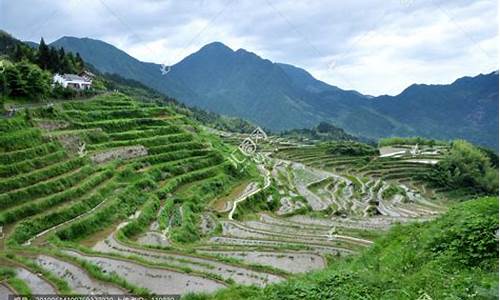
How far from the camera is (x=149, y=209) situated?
24.6 metres

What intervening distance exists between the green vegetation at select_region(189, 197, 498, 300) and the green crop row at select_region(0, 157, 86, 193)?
14.3 meters

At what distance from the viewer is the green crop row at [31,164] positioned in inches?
825

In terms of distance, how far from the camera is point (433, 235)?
379 inches

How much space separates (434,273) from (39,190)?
18.4m

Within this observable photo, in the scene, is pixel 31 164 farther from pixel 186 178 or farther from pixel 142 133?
pixel 142 133

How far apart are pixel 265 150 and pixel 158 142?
39232mm

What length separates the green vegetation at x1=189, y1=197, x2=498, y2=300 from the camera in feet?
23.2

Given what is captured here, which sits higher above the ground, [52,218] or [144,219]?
[52,218]

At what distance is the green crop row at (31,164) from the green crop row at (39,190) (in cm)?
136

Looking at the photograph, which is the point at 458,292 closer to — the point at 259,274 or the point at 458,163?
the point at 259,274

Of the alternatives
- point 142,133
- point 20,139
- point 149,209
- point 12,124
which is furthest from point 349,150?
point 20,139

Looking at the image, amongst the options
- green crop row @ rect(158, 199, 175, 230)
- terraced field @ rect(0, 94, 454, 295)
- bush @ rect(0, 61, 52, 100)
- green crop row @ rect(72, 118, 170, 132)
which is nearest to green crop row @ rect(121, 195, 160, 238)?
terraced field @ rect(0, 94, 454, 295)

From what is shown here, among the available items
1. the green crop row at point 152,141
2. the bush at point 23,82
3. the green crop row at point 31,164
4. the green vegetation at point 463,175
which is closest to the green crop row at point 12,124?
the green crop row at point 31,164

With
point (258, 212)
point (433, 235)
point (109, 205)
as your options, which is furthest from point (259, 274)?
point (258, 212)
